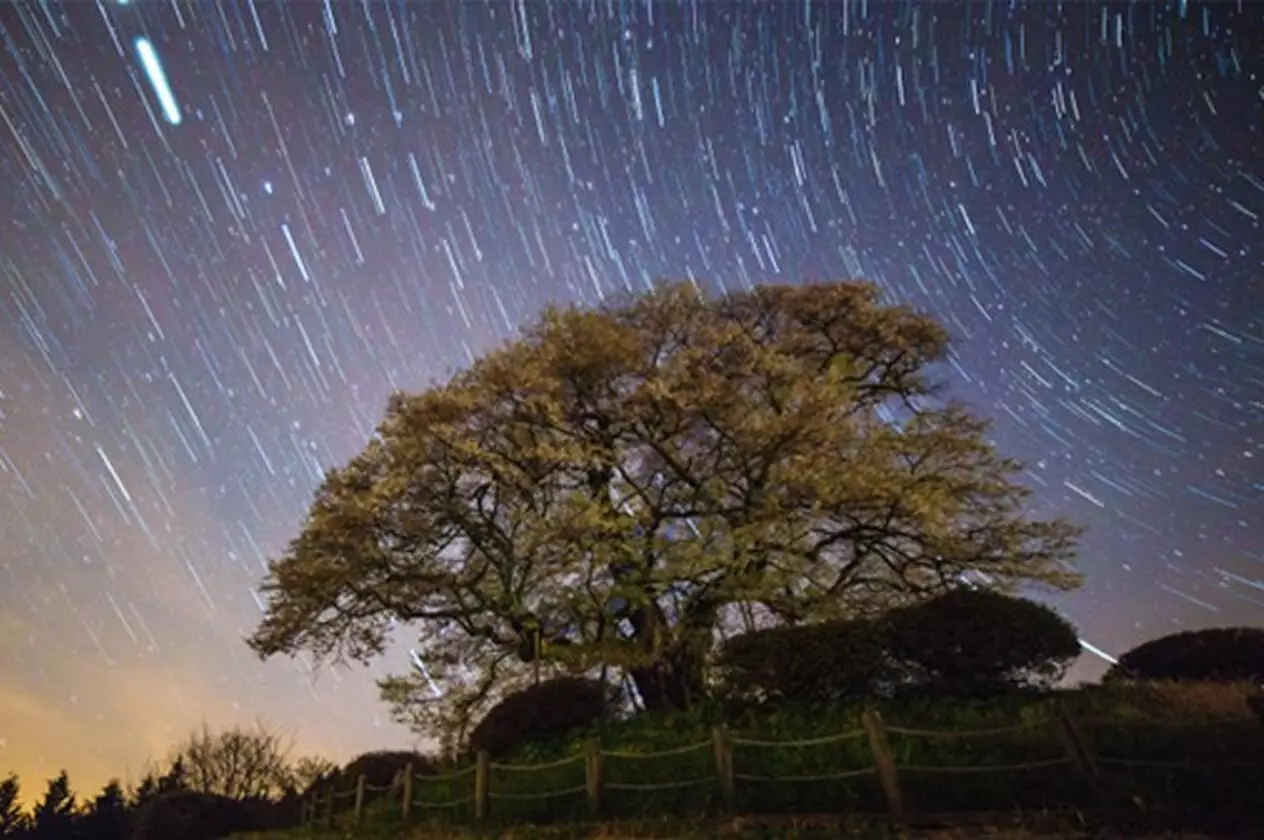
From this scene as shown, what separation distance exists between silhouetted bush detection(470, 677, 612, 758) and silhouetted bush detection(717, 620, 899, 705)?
3.59 metres

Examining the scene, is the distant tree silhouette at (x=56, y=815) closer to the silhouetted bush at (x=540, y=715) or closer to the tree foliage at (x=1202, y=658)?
the silhouetted bush at (x=540, y=715)

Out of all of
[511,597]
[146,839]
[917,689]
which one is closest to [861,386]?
[917,689]

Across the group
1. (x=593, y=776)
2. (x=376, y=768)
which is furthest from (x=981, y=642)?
(x=376, y=768)

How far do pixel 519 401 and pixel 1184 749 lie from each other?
11.6m

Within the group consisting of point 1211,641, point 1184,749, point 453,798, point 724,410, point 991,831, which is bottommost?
point 991,831

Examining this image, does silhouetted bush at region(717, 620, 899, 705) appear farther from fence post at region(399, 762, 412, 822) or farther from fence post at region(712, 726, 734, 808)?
fence post at region(399, 762, 412, 822)

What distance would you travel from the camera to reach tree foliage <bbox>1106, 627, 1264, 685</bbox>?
13.7m

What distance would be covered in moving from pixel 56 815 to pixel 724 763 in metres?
57.8

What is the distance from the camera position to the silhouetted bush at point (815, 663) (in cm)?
1201

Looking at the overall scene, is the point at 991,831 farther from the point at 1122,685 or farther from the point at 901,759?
the point at 1122,685

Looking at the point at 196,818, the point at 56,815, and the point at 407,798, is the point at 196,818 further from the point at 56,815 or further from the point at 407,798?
the point at 56,815

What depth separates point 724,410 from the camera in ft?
48.8

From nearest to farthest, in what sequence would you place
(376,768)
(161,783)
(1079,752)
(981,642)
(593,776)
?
(1079,752), (593,776), (981,642), (376,768), (161,783)

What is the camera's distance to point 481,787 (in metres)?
12.3
